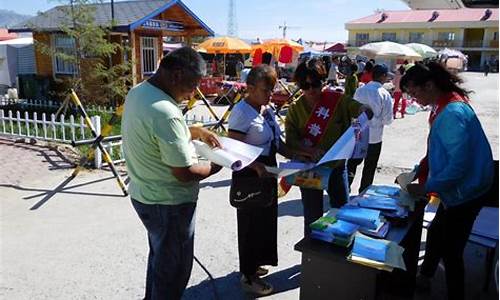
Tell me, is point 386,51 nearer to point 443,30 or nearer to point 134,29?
point 134,29

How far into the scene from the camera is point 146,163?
2.21m

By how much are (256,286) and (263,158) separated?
1.01 meters

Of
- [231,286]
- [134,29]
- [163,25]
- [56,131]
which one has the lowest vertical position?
[231,286]

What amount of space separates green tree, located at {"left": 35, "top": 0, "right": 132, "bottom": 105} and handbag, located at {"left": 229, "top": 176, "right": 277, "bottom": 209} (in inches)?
363

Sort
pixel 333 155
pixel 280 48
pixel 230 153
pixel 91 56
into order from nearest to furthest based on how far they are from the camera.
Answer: pixel 230 153 < pixel 333 155 < pixel 91 56 < pixel 280 48

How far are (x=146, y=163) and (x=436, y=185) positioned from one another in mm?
1643

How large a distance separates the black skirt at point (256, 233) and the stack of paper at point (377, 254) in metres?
0.98

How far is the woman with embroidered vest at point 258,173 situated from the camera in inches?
113

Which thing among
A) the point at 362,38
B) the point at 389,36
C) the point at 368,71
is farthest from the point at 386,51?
the point at 362,38

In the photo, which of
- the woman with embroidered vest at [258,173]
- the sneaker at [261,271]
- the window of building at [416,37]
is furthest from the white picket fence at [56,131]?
Answer: the window of building at [416,37]

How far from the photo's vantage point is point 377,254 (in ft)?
6.85

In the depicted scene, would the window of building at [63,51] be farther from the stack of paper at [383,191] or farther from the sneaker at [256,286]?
the stack of paper at [383,191]

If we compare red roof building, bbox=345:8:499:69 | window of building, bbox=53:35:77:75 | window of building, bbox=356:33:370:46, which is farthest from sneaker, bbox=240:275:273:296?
window of building, bbox=356:33:370:46

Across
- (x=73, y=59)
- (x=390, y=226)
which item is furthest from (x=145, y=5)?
(x=390, y=226)
